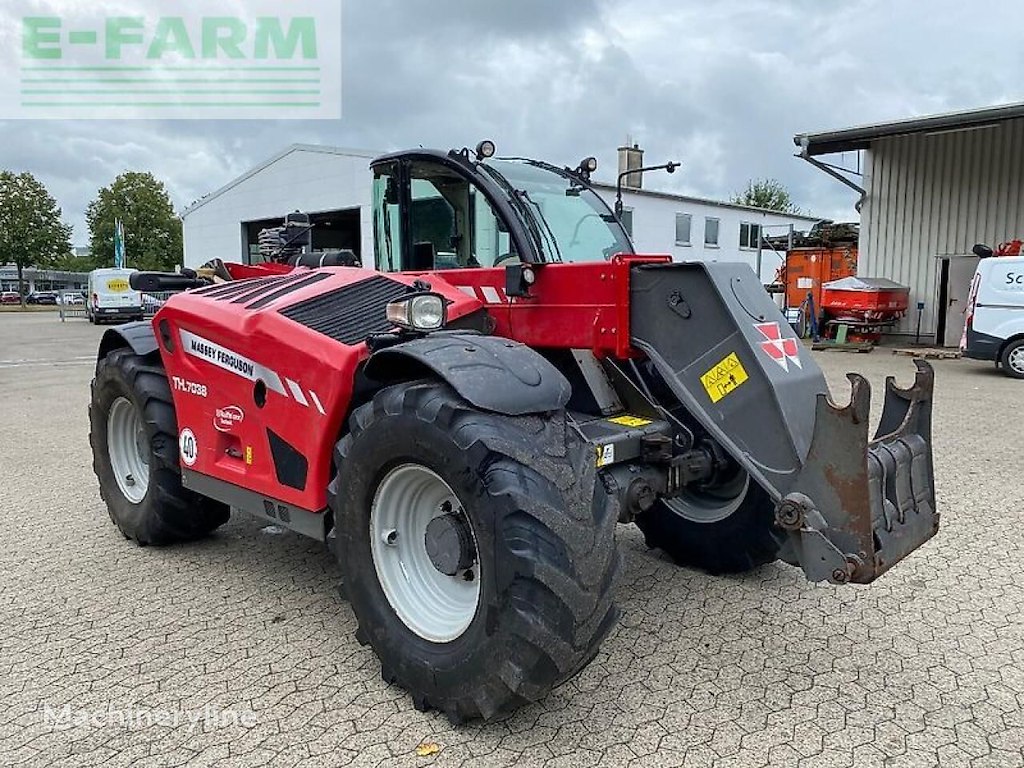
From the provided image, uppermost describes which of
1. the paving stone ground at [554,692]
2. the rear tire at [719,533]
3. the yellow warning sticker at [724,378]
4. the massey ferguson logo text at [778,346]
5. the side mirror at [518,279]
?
the side mirror at [518,279]

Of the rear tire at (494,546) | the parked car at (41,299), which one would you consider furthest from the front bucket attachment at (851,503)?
the parked car at (41,299)

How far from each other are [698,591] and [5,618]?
10.4 feet

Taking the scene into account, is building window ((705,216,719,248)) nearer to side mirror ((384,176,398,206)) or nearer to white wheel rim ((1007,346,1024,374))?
white wheel rim ((1007,346,1024,374))

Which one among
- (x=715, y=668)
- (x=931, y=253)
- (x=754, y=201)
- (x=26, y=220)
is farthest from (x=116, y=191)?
(x=715, y=668)

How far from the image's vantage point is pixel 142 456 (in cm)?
482

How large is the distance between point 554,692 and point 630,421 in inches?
44.7

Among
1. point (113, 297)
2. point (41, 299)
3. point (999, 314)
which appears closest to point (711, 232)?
point (999, 314)

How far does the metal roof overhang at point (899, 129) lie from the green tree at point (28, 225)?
43218mm

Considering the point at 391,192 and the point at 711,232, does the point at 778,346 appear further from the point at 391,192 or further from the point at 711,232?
the point at 711,232

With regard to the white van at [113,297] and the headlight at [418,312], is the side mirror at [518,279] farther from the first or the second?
the white van at [113,297]

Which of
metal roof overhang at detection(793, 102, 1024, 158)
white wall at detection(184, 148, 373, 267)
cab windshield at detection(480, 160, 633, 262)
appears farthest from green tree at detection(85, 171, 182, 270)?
cab windshield at detection(480, 160, 633, 262)

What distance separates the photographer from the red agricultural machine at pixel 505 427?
2.62m

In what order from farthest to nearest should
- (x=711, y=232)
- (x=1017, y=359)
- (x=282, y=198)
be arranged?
1. (x=711, y=232)
2. (x=282, y=198)
3. (x=1017, y=359)

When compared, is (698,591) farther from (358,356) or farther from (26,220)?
(26,220)
